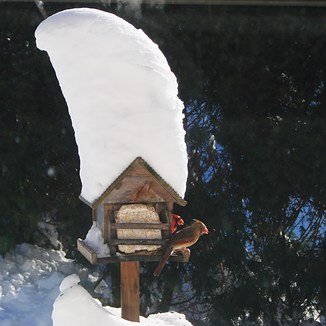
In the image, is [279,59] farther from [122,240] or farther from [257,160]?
[122,240]

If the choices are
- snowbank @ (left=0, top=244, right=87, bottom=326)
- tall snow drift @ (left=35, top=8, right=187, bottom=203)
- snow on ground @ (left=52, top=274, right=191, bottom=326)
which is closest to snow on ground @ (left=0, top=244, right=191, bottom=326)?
snowbank @ (left=0, top=244, right=87, bottom=326)

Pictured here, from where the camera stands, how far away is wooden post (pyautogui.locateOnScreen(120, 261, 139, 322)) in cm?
239

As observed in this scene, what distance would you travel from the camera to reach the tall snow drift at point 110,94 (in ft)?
7.09

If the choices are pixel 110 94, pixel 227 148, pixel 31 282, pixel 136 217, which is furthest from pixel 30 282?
pixel 110 94

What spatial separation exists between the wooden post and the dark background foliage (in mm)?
2262

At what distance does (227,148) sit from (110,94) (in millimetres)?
2650

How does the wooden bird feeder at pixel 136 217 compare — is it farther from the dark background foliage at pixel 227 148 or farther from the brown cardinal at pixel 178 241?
the dark background foliage at pixel 227 148

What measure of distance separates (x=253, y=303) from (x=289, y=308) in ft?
1.13

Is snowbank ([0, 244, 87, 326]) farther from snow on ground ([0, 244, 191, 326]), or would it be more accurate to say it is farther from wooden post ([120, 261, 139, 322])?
wooden post ([120, 261, 139, 322])

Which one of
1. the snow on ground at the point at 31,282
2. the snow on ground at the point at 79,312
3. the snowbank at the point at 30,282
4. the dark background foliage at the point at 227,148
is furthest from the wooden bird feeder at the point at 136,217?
the snowbank at the point at 30,282

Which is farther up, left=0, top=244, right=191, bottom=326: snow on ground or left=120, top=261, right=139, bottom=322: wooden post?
left=120, top=261, right=139, bottom=322: wooden post

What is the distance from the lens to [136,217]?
7.63 feet

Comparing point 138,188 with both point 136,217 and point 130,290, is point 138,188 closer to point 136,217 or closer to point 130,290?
point 136,217

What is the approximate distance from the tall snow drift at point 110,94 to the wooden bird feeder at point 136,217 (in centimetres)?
7
